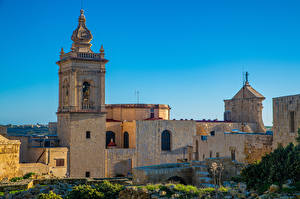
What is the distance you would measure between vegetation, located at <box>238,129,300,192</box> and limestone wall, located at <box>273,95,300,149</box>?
484 cm

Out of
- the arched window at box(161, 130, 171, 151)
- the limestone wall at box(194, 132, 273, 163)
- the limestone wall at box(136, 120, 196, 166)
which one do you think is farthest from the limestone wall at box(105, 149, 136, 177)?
the limestone wall at box(194, 132, 273, 163)

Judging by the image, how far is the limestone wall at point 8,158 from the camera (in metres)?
22.8

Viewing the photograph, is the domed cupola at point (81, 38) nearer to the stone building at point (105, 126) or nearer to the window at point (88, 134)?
the stone building at point (105, 126)

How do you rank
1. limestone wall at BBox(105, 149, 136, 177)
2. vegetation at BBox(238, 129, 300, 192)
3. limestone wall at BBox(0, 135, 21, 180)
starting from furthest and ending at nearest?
limestone wall at BBox(105, 149, 136, 177), limestone wall at BBox(0, 135, 21, 180), vegetation at BBox(238, 129, 300, 192)

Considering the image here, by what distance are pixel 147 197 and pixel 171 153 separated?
2461cm

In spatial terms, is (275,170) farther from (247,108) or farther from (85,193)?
(247,108)

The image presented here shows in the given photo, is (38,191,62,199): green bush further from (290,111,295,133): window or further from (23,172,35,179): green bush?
(290,111,295,133): window

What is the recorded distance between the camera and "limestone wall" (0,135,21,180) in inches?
896

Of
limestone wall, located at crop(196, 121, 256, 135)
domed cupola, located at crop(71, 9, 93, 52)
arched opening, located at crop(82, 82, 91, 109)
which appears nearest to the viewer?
arched opening, located at crop(82, 82, 91, 109)

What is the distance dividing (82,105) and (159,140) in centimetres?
862

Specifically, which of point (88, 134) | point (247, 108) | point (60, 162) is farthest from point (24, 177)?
point (247, 108)

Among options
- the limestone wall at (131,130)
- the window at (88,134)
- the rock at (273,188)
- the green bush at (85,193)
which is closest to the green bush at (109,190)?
the green bush at (85,193)

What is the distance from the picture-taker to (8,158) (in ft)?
76.2

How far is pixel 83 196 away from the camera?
48.2 ft
